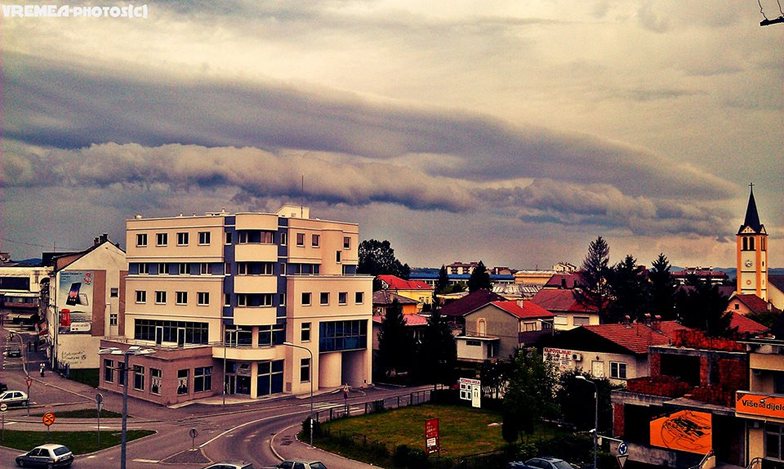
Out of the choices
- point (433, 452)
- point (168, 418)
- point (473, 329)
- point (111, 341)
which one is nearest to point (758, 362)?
point (433, 452)

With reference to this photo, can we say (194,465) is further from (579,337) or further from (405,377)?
(405,377)

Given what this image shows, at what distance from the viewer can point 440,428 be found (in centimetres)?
5550

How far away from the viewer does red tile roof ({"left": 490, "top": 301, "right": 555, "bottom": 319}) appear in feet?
288

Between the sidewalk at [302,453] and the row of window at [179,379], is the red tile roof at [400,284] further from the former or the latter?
the sidewalk at [302,453]

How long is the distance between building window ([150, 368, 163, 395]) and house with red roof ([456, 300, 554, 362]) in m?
37.2

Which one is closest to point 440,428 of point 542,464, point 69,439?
point 542,464

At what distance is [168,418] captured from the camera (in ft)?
195

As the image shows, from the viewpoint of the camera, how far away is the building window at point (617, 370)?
60.7 m

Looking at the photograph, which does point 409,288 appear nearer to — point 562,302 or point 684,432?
point 562,302

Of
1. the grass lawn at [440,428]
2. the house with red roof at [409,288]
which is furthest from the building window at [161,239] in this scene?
the house with red roof at [409,288]

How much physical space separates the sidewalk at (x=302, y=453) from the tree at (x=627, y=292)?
61.9m

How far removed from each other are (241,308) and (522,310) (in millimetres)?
37368

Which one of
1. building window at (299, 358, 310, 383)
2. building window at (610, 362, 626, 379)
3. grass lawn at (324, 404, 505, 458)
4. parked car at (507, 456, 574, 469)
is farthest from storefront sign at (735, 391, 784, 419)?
building window at (299, 358, 310, 383)

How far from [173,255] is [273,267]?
11.8 meters
